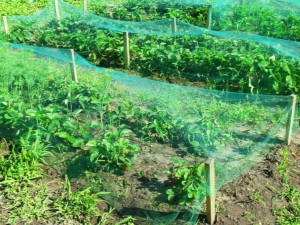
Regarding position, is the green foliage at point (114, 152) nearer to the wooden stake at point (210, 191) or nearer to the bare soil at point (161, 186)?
the bare soil at point (161, 186)

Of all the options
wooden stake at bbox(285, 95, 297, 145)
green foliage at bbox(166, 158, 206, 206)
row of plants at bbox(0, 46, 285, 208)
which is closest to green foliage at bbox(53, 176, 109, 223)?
row of plants at bbox(0, 46, 285, 208)

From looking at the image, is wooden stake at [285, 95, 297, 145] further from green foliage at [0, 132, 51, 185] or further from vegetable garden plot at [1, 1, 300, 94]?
green foliage at [0, 132, 51, 185]

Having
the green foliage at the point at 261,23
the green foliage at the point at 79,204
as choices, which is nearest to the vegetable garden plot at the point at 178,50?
the green foliage at the point at 261,23

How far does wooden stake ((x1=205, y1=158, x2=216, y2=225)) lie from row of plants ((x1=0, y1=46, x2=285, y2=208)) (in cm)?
74

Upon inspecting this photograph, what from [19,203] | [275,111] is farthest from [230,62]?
[19,203]

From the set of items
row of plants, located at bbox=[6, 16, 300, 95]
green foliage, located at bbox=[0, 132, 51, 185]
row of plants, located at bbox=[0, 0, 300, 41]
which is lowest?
green foliage, located at bbox=[0, 132, 51, 185]

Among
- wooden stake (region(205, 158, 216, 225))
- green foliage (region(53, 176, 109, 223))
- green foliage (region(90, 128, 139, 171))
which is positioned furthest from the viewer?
green foliage (region(90, 128, 139, 171))

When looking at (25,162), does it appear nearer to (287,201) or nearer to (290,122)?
(287,201)

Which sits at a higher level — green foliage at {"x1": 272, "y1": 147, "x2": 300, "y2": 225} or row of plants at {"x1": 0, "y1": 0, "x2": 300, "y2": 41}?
row of plants at {"x1": 0, "y1": 0, "x2": 300, "y2": 41}

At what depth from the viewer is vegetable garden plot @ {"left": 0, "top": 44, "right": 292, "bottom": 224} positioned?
3824 mm

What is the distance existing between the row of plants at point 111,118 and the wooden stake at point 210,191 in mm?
740

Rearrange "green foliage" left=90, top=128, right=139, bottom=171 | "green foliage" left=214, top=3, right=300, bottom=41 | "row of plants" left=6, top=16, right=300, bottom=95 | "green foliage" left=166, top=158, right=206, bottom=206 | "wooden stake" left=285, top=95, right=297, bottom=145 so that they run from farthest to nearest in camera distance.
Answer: "green foliage" left=214, top=3, right=300, bottom=41
"row of plants" left=6, top=16, right=300, bottom=95
"wooden stake" left=285, top=95, right=297, bottom=145
"green foliage" left=90, top=128, right=139, bottom=171
"green foliage" left=166, top=158, right=206, bottom=206

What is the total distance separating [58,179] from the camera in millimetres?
4320

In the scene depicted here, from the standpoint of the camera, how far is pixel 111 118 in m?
4.68
